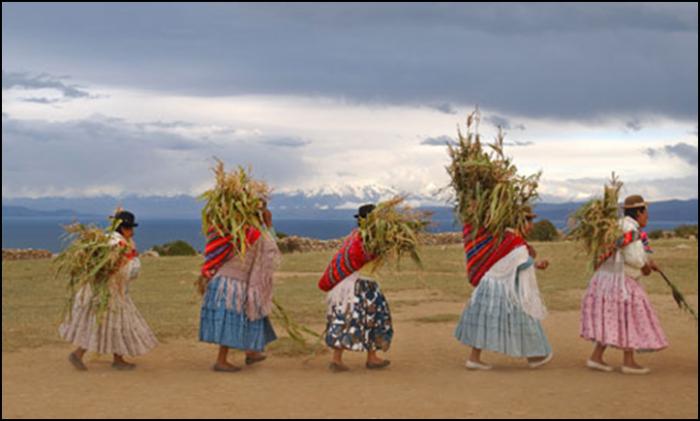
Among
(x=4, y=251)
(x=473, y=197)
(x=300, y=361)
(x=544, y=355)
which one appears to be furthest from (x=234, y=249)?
(x=4, y=251)

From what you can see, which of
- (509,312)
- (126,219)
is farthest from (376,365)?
(126,219)

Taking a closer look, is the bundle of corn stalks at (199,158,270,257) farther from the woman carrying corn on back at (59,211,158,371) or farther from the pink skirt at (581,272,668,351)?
the pink skirt at (581,272,668,351)

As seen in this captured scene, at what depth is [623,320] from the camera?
11.2m

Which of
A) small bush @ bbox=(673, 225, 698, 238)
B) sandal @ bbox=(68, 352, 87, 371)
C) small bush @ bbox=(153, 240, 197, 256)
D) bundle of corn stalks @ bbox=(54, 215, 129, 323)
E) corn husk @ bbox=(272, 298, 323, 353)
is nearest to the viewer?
bundle of corn stalks @ bbox=(54, 215, 129, 323)

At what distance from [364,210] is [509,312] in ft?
6.73

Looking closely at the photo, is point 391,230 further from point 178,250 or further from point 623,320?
point 178,250

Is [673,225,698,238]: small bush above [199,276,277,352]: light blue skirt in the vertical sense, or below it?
above

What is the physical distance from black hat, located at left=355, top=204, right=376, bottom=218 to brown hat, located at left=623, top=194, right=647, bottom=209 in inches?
118

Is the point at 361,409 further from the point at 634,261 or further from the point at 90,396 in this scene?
the point at 634,261

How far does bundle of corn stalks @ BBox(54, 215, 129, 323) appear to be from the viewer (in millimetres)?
11250

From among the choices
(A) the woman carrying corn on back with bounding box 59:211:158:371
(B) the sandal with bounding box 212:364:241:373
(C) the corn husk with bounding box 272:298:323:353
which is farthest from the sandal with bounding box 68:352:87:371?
(C) the corn husk with bounding box 272:298:323:353

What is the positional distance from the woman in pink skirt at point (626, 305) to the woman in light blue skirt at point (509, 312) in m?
0.63

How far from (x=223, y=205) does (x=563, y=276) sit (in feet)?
50.3

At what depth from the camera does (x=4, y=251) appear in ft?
118
